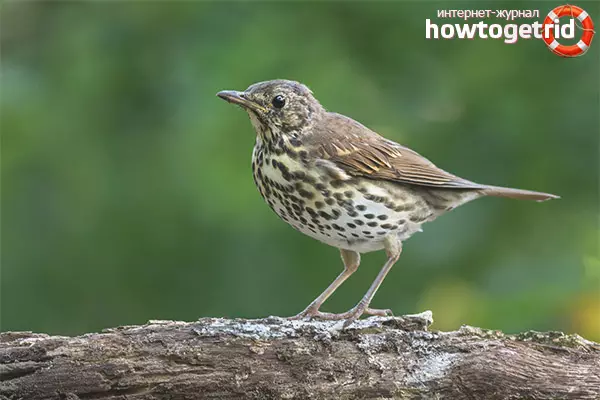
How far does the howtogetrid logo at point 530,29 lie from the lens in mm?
5320

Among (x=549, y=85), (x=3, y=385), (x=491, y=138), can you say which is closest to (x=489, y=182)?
(x=491, y=138)

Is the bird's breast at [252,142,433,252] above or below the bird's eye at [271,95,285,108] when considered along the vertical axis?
below

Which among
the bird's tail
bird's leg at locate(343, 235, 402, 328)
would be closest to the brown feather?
the bird's tail

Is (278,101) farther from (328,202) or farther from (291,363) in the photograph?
(291,363)

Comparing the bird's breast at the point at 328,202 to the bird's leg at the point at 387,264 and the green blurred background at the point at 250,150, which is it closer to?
the bird's leg at the point at 387,264

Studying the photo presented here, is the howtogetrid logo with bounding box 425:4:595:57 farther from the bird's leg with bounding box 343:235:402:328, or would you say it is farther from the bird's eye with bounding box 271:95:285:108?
the bird's leg with bounding box 343:235:402:328

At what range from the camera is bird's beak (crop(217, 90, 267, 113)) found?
4.62 metres

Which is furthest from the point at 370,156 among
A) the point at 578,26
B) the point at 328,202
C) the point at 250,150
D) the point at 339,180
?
the point at 578,26

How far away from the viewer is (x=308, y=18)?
5512 mm

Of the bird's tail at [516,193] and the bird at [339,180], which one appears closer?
the bird at [339,180]

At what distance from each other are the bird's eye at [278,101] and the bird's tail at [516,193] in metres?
1.20

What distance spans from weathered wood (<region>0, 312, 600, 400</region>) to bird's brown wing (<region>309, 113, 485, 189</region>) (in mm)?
864

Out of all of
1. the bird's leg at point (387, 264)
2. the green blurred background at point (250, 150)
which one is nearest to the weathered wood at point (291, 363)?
the bird's leg at point (387, 264)

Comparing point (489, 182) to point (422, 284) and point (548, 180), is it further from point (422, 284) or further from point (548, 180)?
point (422, 284)
